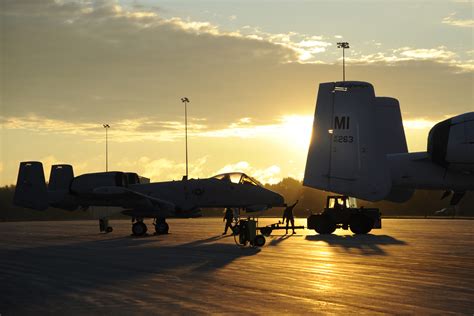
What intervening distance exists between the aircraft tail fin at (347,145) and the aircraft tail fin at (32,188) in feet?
85.6

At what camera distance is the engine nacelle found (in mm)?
16781

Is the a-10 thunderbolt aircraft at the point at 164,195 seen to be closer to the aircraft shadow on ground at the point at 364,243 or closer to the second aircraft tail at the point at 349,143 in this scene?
the aircraft shadow on ground at the point at 364,243

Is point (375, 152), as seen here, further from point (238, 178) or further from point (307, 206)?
point (307, 206)

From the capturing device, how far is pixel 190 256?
25.1 metres

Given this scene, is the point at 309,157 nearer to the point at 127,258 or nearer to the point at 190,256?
the point at 190,256

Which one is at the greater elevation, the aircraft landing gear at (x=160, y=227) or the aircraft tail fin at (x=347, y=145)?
the aircraft tail fin at (x=347, y=145)

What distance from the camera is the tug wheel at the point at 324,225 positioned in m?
38.0

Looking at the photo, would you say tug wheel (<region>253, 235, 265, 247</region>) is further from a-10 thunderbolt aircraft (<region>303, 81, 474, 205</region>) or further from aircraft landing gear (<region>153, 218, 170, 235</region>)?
aircraft landing gear (<region>153, 218, 170, 235</region>)

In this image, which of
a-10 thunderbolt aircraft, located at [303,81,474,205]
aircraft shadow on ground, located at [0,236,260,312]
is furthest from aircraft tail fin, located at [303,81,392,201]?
aircraft shadow on ground, located at [0,236,260,312]

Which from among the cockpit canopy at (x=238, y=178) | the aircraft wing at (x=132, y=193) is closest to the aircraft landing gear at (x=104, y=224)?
the aircraft wing at (x=132, y=193)

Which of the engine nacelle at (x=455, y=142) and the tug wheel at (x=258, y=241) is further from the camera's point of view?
the tug wheel at (x=258, y=241)

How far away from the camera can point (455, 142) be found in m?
16.9

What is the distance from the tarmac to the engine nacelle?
272 cm

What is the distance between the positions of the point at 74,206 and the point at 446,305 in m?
32.5
